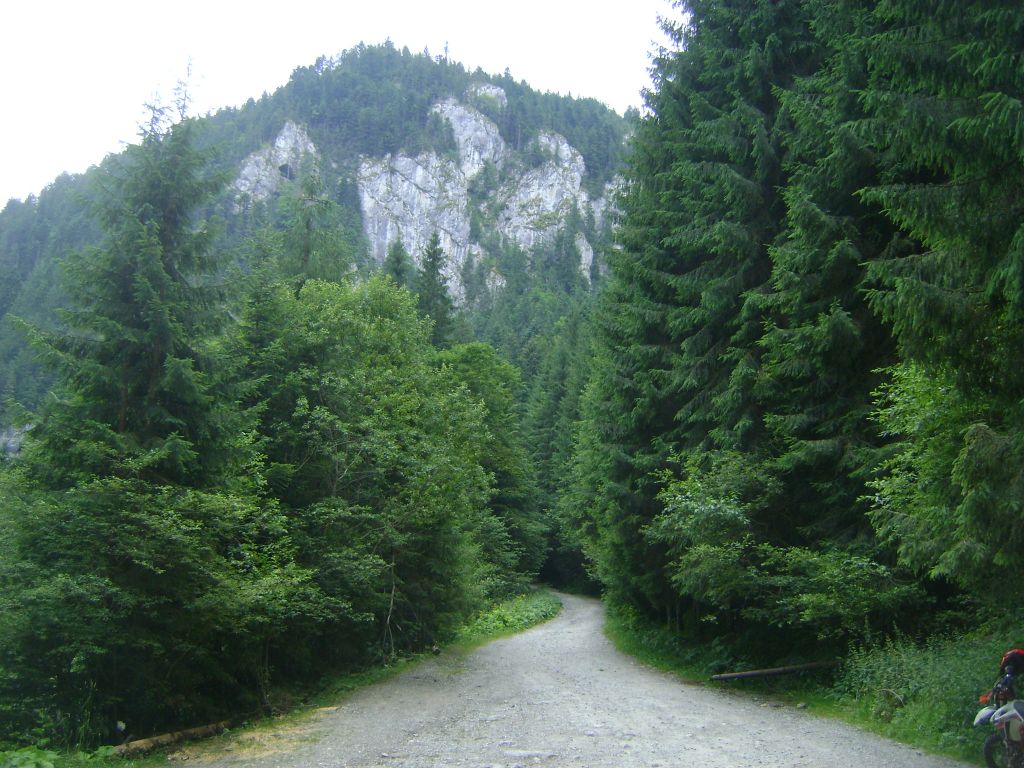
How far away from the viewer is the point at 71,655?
9844mm

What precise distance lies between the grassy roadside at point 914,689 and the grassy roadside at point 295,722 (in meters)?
7.37

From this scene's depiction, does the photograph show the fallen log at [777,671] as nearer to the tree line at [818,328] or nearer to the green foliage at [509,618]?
the tree line at [818,328]

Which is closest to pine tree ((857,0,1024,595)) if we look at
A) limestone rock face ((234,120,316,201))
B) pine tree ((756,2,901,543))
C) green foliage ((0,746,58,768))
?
pine tree ((756,2,901,543))

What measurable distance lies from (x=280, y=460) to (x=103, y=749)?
8.30 m

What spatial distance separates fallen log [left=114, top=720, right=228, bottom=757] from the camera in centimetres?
970

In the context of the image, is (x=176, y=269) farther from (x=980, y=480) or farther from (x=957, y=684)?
(x=957, y=684)

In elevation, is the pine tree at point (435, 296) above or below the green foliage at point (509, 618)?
above

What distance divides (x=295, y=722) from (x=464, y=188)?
177m

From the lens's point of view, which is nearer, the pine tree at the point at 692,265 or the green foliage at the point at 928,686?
the green foliage at the point at 928,686

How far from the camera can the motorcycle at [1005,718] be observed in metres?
5.90

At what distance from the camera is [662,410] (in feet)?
59.8

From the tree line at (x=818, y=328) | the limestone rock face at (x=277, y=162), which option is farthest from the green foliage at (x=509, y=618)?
the limestone rock face at (x=277, y=162)

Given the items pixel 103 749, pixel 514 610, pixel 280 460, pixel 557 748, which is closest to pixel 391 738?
pixel 557 748

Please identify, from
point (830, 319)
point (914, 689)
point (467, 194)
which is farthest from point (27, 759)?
point (467, 194)
